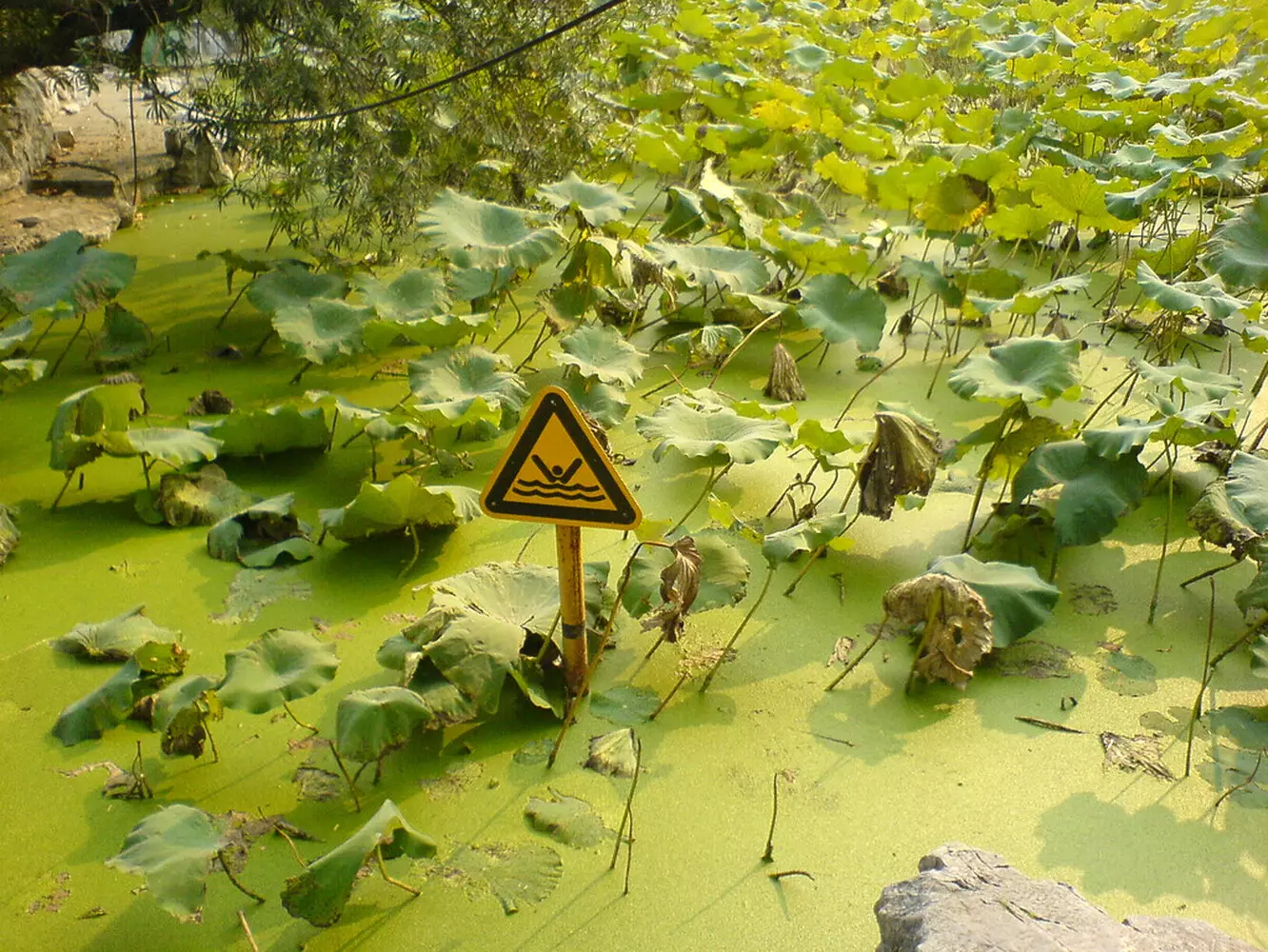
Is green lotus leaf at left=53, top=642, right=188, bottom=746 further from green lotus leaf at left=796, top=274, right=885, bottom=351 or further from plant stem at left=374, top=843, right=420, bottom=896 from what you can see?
green lotus leaf at left=796, top=274, right=885, bottom=351

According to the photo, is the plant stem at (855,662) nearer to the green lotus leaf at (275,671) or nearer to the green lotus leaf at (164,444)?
the green lotus leaf at (275,671)

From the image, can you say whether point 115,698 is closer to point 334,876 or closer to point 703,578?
point 334,876

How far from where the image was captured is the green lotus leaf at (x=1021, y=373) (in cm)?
219

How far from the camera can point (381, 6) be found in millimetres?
3711

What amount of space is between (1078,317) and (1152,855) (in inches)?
94.4

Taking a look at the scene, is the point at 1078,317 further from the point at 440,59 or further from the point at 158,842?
the point at 158,842

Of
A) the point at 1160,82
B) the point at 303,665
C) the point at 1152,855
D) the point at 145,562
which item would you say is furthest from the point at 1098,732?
the point at 1160,82

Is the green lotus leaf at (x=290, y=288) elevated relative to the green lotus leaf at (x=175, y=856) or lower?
elevated

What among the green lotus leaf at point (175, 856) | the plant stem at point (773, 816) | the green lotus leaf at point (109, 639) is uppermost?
the green lotus leaf at point (175, 856)

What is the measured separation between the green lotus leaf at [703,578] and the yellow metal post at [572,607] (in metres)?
0.14

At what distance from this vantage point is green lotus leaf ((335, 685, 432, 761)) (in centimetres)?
160

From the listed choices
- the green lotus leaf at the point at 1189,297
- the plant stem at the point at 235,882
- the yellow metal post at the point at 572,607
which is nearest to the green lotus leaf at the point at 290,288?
the yellow metal post at the point at 572,607

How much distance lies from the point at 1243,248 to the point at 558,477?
2104mm

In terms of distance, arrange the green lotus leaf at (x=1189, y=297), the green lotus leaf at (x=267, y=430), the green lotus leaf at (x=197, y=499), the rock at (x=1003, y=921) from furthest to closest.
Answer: the green lotus leaf at (x=267, y=430) → the green lotus leaf at (x=197, y=499) → the green lotus leaf at (x=1189, y=297) → the rock at (x=1003, y=921)
